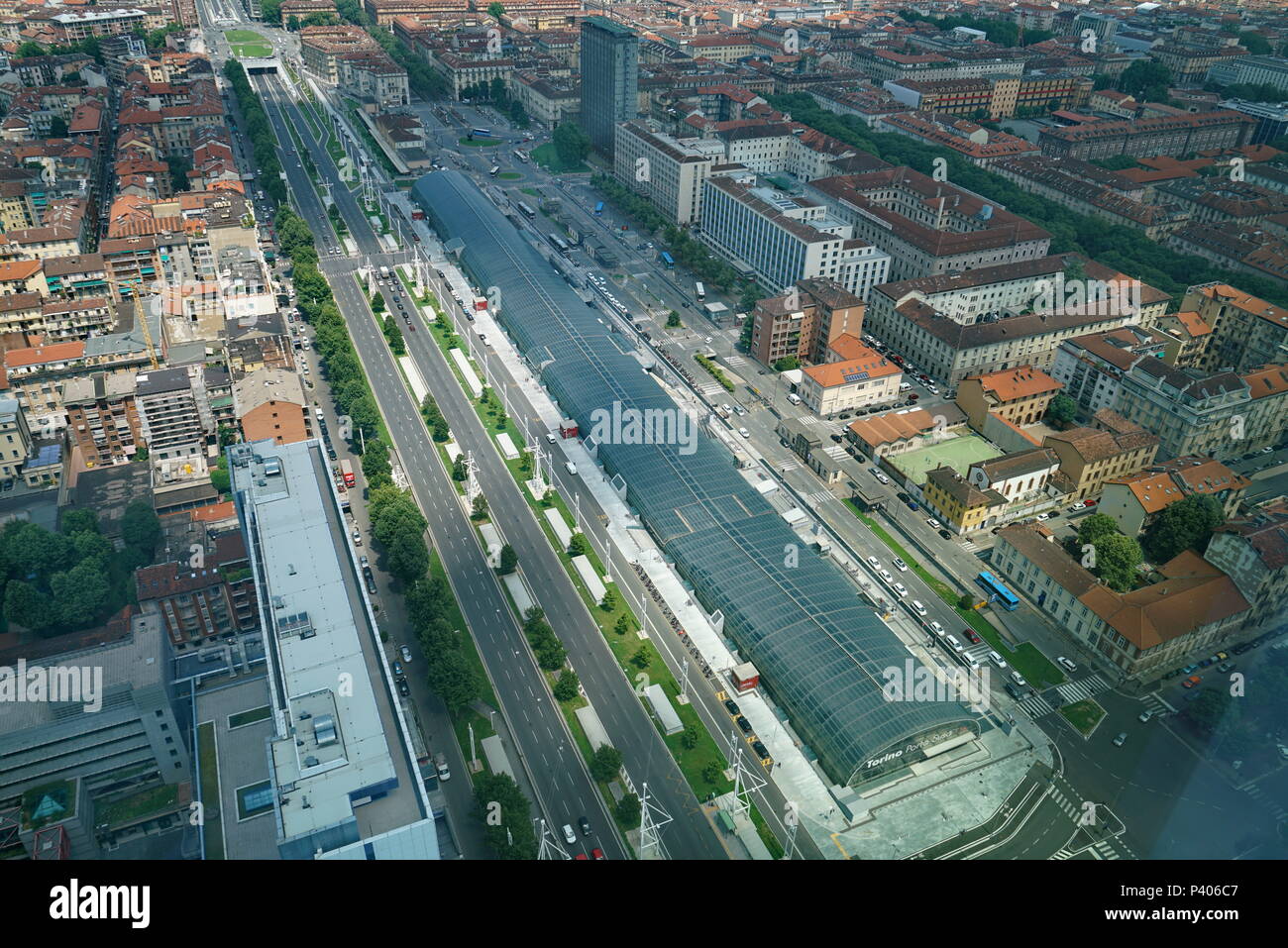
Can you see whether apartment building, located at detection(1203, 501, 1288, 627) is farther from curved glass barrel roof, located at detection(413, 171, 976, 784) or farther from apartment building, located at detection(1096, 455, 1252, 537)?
curved glass barrel roof, located at detection(413, 171, 976, 784)

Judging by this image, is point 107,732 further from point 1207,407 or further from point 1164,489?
point 1207,407

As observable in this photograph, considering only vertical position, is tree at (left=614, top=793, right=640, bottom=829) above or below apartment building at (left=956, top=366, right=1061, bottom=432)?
below

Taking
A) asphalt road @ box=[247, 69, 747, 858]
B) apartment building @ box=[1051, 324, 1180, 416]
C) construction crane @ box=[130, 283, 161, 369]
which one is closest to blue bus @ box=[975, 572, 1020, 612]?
asphalt road @ box=[247, 69, 747, 858]

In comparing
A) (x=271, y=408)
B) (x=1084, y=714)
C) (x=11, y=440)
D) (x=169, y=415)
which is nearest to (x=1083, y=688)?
(x=1084, y=714)

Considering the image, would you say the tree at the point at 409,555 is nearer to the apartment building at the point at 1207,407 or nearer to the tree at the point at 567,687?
the tree at the point at 567,687

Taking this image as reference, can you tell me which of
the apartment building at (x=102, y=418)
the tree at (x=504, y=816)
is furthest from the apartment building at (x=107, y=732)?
the apartment building at (x=102, y=418)

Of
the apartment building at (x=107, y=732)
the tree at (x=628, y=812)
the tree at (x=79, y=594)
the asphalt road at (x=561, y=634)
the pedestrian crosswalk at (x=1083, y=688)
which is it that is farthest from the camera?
the tree at (x=79, y=594)

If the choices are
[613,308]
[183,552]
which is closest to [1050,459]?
[613,308]

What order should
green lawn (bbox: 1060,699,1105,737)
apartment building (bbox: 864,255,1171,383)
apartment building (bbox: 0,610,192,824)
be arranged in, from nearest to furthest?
apartment building (bbox: 0,610,192,824) < green lawn (bbox: 1060,699,1105,737) < apartment building (bbox: 864,255,1171,383)

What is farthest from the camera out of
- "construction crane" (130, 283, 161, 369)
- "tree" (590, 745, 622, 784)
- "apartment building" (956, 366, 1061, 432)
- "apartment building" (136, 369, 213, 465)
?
"apartment building" (956, 366, 1061, 432)
